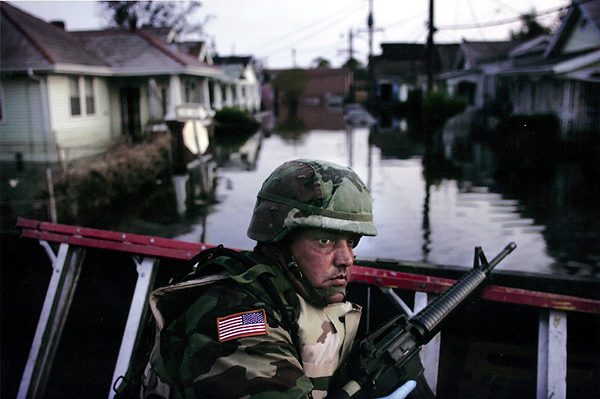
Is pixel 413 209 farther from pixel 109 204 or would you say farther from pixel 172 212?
pixel 109 204

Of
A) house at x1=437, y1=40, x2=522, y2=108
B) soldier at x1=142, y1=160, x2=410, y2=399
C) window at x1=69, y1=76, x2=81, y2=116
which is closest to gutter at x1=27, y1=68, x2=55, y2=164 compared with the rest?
window at x1=69, y1=76, x2=81, y2=116

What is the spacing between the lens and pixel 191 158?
11484mm

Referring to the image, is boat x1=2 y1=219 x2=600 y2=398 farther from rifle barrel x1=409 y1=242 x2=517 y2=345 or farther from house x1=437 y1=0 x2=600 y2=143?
house x1=437 y1=0 x2=600 y2=143

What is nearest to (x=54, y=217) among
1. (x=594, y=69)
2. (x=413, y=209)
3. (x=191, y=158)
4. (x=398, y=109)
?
(x=191, y=158)

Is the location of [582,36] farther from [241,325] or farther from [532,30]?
[532,30]

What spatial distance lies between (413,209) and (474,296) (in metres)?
6.90

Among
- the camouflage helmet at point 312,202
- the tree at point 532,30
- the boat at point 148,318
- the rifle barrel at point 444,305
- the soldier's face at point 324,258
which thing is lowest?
the boat at point 148,318

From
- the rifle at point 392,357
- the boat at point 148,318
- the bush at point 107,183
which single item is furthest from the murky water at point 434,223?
the rifle at point 392,357

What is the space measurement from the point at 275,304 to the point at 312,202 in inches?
13.4

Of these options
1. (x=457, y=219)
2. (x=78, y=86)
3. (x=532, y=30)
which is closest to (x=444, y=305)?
(x=457, y=219)

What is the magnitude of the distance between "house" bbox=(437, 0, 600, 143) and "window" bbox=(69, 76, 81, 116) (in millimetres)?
15482

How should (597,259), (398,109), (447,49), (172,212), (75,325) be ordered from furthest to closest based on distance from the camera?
(447,49), (398,109), (172,212), (597,259), (75,325)

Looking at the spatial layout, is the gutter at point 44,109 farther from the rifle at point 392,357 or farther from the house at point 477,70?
the house at point 477,70

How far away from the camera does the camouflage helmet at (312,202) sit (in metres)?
1.59
